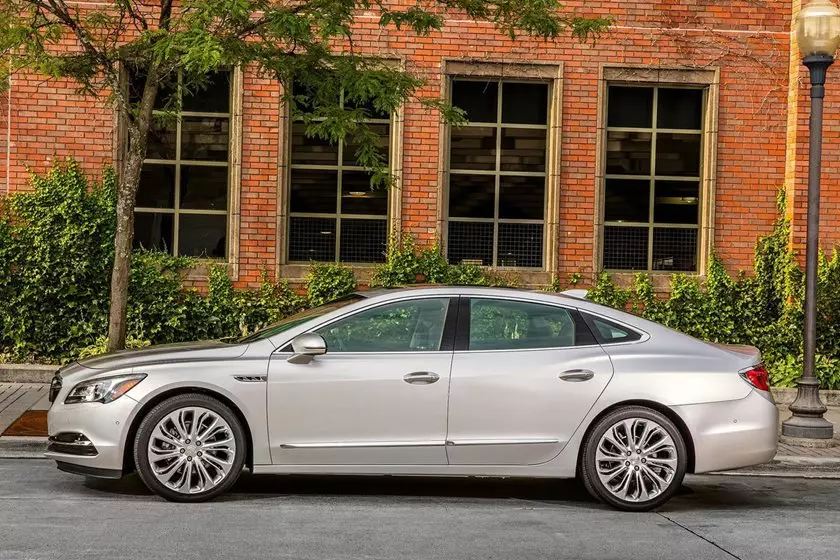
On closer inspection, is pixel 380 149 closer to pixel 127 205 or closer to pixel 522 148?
pixel 522 148

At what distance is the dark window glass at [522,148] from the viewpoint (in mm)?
16266

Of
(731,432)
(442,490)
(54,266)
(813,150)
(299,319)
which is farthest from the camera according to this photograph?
(54,266)

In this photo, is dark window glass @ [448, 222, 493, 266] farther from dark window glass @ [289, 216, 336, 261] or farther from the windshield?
the windshield

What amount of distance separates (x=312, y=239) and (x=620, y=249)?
3.85 metres

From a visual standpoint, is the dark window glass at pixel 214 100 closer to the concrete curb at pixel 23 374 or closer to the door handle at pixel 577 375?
the concrete curb at pixel 23 374

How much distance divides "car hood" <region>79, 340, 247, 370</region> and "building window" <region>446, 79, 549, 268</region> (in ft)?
25.3

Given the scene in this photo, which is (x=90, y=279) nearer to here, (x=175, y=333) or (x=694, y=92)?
(x=175, y=333)

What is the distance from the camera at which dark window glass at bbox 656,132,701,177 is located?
16.5 m

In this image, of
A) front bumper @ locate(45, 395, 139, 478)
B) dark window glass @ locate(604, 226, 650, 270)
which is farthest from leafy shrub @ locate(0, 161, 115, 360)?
front bumper @ locate(45, 395, 139, 478)

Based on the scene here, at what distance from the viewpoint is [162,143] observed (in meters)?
15.9

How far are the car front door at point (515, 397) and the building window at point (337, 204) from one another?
746 cm

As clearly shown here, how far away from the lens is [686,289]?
16.2 meters

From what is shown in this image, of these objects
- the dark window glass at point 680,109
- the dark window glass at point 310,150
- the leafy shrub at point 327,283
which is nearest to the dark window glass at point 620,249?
the dark window glass at point 680,109

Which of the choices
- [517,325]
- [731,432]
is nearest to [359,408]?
A: [517,325]
